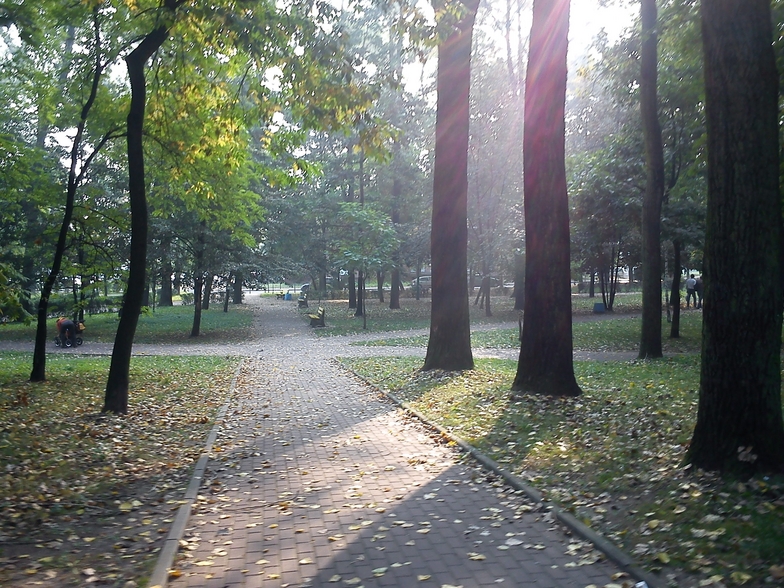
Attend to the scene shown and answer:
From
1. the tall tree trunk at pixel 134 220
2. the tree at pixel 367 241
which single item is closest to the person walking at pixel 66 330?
the tree at pixel 367 241

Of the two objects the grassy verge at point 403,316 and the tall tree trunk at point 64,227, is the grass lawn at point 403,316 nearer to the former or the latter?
the grassy verge at point 403,316

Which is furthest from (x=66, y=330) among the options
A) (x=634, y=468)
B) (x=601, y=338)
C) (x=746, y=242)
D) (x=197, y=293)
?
(x=746, y=242)

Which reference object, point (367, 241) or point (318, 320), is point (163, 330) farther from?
point (367, 241)

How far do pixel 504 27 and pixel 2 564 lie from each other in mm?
33989

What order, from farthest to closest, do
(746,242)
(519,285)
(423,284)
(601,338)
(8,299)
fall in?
(423,284) → (519,285) → (601,338) → (8,299) → (746,242)

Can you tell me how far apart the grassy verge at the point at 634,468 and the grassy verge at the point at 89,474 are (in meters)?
3.40

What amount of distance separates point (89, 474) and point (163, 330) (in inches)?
998

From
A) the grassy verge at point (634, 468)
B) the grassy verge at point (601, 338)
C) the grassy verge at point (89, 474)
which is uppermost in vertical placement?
the grassy verge at point (601, 338)

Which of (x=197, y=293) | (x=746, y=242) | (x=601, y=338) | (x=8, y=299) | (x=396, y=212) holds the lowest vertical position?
(x=601, y=338)

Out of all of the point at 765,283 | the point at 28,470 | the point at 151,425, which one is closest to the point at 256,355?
the point at 151,425

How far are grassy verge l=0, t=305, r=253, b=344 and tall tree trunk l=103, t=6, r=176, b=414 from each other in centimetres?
1644

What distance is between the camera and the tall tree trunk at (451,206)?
14.4m

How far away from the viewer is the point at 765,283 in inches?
233

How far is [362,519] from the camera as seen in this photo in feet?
19.7
